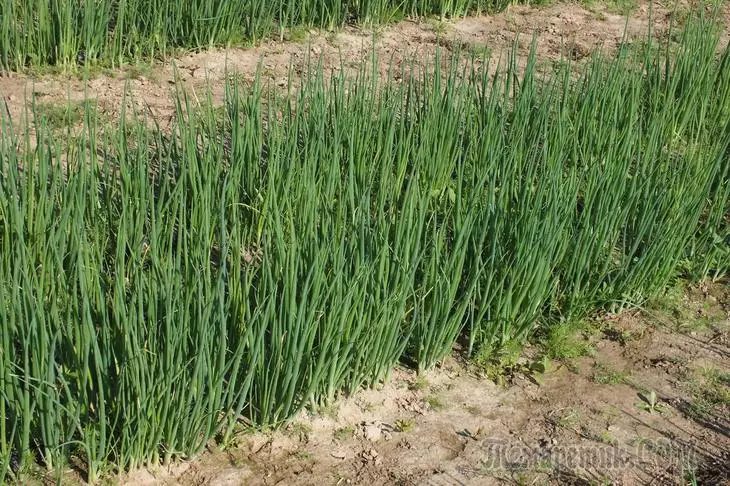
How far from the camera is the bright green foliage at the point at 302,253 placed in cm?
236

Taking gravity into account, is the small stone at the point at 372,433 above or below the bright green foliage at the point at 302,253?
below

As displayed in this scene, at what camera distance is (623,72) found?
3846 mm

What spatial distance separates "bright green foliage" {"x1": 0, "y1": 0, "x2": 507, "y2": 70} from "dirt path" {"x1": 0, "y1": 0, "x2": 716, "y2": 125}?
9 centimetres

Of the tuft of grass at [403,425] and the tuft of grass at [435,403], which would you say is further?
the tuft of grass at [435,403]

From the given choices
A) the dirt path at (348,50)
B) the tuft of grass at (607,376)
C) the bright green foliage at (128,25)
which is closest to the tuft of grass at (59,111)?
the dirt path at (348,50)

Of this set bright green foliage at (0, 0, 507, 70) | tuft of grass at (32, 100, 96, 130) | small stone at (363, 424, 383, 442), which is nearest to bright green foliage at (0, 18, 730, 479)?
small stone at (363, 424, 383, 442)

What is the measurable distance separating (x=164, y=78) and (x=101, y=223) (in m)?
1.97

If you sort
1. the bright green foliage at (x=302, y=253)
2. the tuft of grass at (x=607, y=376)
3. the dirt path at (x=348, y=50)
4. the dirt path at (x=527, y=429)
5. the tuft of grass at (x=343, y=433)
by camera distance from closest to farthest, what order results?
the bright green foliage at (x=302, y=253) < the dirt path at (x=527, y=429) < the tuft of grass at (x=343, y=433) < the tuft of grass at (x=607, y=376) < the dirt path at (x=348, y=50)

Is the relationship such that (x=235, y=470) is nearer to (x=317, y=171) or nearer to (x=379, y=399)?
(x=379, y=399)

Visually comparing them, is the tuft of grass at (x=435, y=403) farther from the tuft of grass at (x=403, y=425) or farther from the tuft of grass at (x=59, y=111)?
the tuft of grass at (x=59, y=111)

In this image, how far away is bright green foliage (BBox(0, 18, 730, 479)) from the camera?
236 centimetres

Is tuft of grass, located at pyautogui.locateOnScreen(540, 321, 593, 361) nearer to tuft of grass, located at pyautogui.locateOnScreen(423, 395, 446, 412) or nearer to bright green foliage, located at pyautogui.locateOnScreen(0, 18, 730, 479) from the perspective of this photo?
bright green foliage, located at pyautogui.locateOnScreen(0, 18, 730, 479)

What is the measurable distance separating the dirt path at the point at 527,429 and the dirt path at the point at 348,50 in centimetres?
128

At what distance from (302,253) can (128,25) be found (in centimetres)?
258
